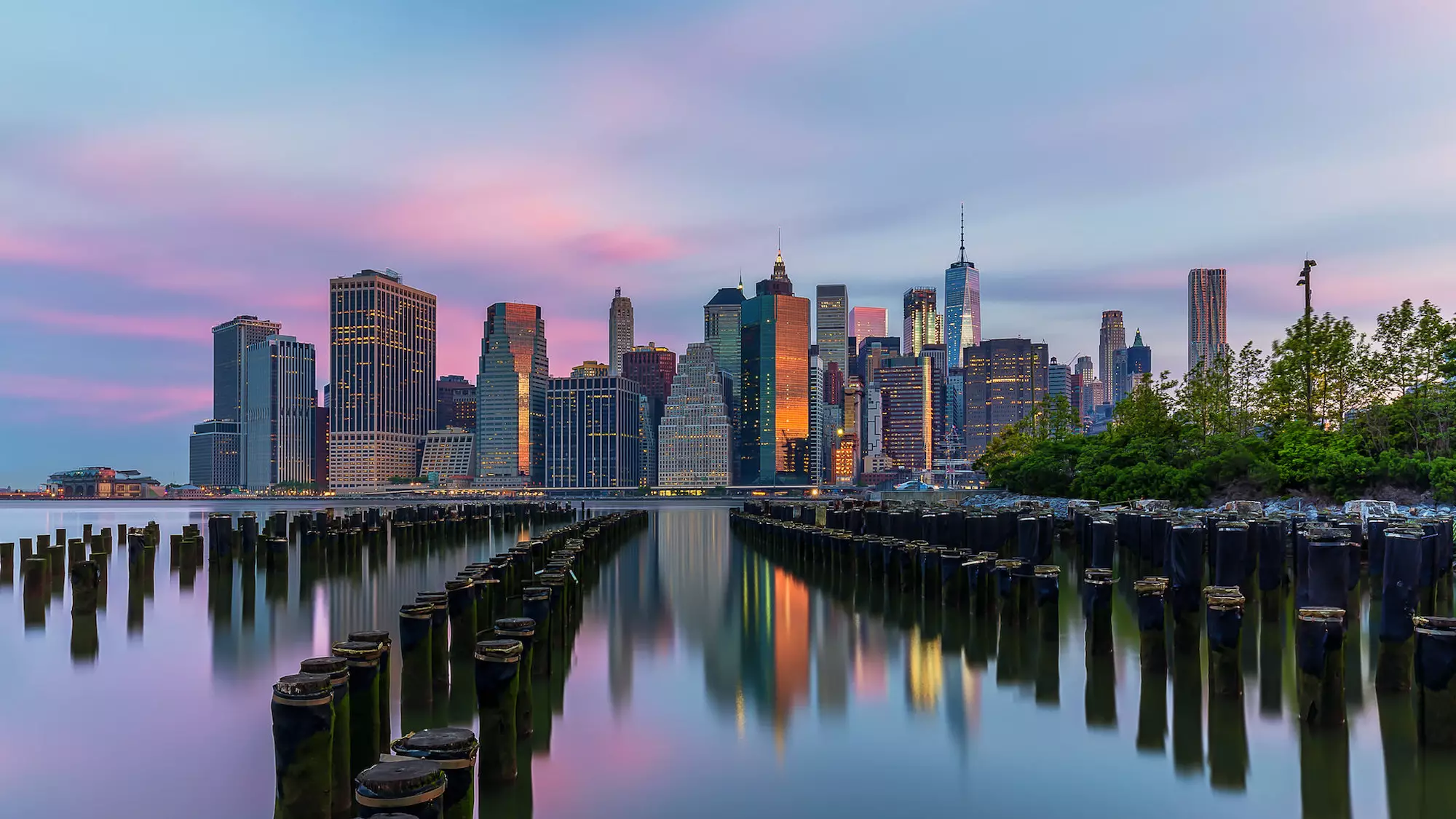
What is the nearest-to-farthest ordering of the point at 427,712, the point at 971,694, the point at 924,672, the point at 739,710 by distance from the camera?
the point at 427,712 < the point at 739,710 < the point at 971,694 < the point at 924,672

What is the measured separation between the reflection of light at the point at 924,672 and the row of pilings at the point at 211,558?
45.6 feet

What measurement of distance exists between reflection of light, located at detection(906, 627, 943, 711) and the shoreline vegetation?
2398cm

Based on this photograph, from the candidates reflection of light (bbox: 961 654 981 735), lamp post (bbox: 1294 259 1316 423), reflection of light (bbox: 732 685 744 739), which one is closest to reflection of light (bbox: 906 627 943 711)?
reflection of light (bbox: 961 654 981 735)

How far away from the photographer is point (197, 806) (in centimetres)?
887

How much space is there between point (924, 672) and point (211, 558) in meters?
23.2

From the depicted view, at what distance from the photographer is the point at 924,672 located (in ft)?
46.2

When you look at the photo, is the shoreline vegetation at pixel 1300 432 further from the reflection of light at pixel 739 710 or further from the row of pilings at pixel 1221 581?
the reflection of light at pixel 739 710

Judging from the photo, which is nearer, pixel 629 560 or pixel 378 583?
pixel 378 583

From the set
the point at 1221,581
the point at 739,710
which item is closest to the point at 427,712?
the point at 739,710

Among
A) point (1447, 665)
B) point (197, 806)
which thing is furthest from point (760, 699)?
point (1447, 665)

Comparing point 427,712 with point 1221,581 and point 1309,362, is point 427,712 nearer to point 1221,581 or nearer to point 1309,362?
point 1221,581

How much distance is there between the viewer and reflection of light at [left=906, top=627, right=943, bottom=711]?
12.4 metres

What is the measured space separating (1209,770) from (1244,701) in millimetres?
2703

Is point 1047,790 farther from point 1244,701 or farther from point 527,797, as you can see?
point 527,797
